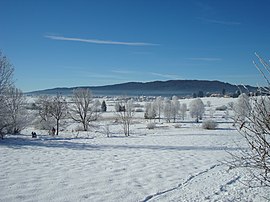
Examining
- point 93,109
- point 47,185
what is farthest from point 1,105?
point 93,109

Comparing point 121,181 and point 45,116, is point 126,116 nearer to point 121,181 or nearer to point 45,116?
point 45,116

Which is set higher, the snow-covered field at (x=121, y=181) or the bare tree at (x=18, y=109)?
the bare tree at (x=18, y=109)

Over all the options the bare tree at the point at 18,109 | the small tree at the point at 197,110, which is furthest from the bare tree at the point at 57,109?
the small tree at the point at 197,110

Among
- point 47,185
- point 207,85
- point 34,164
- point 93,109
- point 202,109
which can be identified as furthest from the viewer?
point 207,85

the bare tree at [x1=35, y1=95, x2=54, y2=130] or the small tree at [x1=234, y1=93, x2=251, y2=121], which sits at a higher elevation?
the small tree at [x1=234, y1=93, x2=251, y2=121]

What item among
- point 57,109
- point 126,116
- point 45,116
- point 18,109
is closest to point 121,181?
point 18,109

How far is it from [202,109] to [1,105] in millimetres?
62508

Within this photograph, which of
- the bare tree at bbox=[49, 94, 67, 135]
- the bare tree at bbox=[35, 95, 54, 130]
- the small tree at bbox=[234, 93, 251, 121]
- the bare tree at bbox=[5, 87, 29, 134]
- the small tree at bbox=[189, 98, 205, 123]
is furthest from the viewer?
the small tree at bbox=[189, 98, 205, 123]

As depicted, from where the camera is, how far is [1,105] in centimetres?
2264

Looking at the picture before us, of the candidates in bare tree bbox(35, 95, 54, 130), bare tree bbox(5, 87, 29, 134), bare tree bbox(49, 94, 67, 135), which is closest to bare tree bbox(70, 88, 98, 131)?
bare tree bbox(49, 94, 67, 135)

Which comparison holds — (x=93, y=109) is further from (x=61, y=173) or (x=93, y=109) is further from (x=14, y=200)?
(x=14, y=200)

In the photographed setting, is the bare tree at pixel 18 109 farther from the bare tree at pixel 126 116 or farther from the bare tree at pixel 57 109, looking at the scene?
the bare tree at pixel 126 116

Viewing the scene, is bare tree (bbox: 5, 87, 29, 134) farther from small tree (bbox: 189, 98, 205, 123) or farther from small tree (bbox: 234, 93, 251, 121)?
small tree (bbox: 189, 98, 205, 123)

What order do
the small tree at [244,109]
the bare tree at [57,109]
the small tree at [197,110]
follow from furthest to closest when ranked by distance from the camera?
the small tree at [197,110] → the bare tree at [57,109] → the small tree at [244,109]
